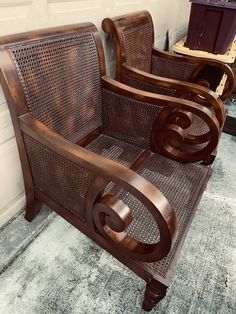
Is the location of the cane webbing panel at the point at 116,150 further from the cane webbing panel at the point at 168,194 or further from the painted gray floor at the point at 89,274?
the painted gray floor at the point at 89,274

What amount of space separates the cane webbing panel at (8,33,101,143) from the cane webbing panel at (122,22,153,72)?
0.38 meters

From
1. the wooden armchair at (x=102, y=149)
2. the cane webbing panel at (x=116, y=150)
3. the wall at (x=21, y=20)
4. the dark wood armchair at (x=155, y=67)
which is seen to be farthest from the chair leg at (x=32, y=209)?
the dark wood armchair at (x=155, y=67)

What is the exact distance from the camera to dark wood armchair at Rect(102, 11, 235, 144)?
136cm

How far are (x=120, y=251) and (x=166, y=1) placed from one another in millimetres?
2147

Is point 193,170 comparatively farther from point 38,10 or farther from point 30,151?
→ point 38,10

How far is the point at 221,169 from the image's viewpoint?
1945 mm

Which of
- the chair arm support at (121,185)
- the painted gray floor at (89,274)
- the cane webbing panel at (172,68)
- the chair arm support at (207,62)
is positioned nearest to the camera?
the chair arm support at (121,185)

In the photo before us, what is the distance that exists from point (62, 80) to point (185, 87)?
2.27 ft

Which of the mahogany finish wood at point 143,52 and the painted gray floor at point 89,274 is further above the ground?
the mahogany finish wood at point 143,52

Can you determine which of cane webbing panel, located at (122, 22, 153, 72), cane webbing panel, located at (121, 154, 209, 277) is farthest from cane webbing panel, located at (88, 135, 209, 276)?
cane webbing panel, located at (122, 22, 153, 72)

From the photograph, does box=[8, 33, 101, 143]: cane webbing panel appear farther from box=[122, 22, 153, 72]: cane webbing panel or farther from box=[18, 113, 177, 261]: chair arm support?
box=[122, 22, 153, 72]: cane webbing panel

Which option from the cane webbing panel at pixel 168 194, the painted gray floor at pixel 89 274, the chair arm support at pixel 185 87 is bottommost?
the painted gray floor at pixel 89 274

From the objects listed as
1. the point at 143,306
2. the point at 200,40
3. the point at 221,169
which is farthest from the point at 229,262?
the point at 200,40

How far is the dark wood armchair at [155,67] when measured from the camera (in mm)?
1355
